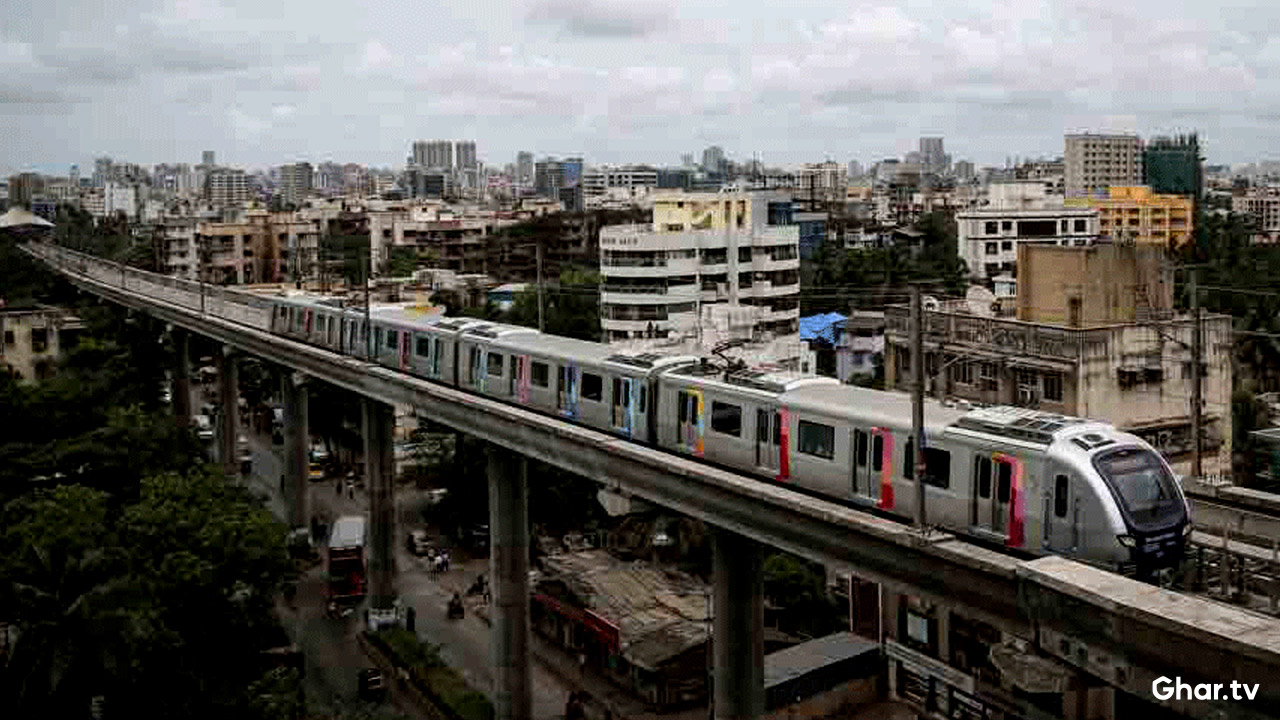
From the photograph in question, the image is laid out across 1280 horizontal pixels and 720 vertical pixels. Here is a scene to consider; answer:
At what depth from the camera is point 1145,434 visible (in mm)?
27312

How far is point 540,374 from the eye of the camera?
84.5 ft

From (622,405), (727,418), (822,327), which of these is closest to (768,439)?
(727,418)

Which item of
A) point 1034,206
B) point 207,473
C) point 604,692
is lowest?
point 604,692

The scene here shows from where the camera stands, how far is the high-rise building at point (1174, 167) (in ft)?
501

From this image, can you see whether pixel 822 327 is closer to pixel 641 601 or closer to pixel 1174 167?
pixel 641 601

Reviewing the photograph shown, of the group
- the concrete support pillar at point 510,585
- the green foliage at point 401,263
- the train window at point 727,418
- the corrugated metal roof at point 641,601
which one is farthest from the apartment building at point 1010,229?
the train window at point 727,418

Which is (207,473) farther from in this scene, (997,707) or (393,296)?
(393,296)

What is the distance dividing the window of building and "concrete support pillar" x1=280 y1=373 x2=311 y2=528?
2674cm

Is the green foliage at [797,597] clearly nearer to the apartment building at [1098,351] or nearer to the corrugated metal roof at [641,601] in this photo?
the corrugated metal roof at [641,601]

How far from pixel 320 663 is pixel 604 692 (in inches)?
309

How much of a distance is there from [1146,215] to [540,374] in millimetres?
76981

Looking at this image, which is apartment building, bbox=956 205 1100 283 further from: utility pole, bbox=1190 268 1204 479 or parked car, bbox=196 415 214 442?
utility pole, bbox=1190 268 1204 479

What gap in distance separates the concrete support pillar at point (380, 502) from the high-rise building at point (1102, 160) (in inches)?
5466

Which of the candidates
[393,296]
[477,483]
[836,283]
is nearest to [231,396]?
[393,296]
